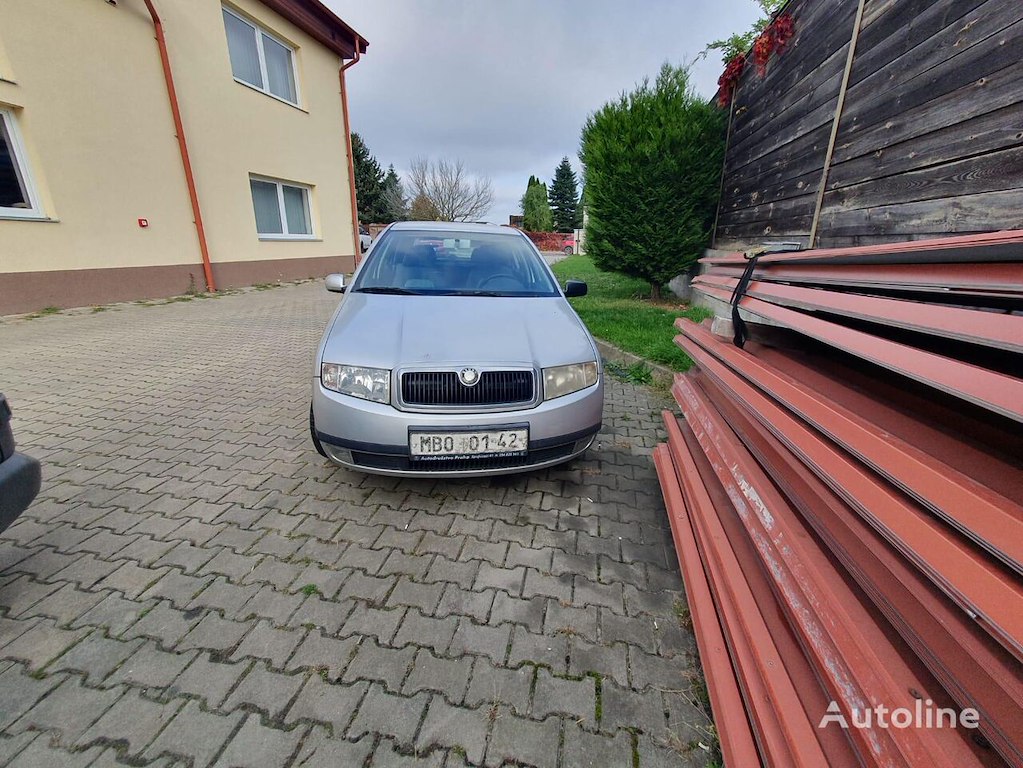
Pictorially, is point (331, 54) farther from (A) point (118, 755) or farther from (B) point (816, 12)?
(A) point (118, 755)

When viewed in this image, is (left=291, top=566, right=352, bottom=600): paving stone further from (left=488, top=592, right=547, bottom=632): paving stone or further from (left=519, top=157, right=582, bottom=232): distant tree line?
(left=519, top=157, right=582, bottom=232): distant tree line

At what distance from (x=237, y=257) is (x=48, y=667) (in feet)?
33.5

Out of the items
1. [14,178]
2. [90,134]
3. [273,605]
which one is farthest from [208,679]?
[90,134]

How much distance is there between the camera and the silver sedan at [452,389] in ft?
6.87

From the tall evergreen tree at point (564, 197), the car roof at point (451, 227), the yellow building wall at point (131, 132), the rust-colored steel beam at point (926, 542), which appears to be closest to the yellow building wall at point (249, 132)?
the yellow building wall at point (131, 132)

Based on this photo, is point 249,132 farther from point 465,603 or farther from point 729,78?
point 465,603

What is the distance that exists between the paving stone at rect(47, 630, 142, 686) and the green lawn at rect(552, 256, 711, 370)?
176 inches

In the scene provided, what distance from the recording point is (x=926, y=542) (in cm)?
79

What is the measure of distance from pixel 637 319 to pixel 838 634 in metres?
5.81

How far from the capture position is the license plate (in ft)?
6.79

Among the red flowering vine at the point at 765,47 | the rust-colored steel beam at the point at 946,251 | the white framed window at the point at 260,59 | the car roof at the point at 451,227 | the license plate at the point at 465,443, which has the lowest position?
the license plate at the point at 465,443

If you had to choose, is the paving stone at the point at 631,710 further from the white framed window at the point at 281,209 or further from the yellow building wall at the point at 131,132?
the white framed window at the point at 281,209

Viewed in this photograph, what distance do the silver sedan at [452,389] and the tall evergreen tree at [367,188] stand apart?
31.4m

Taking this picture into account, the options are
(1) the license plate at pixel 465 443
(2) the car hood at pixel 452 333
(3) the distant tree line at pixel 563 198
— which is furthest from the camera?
(3) the distant tree line at pixel 563 198
